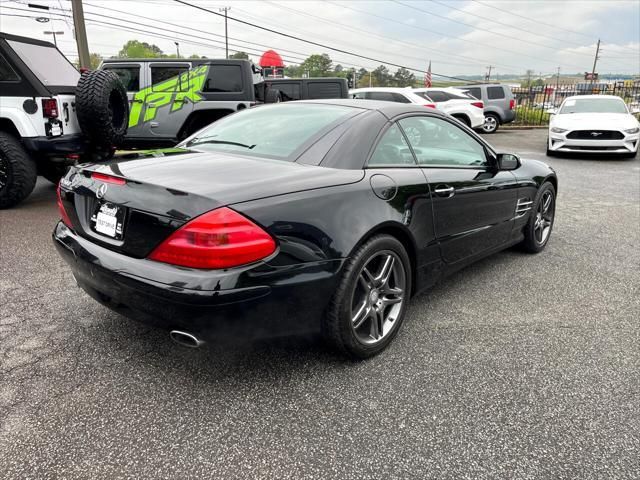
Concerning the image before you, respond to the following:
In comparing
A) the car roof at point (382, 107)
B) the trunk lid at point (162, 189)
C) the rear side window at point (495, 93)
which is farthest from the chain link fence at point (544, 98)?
the trunk lid at point (162, 189)

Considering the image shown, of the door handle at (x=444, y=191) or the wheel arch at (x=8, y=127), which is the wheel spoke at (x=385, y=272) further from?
the wheel arch at (x=8, y=127)

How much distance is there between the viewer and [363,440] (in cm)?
203

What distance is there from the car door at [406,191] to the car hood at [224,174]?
6.5 inches

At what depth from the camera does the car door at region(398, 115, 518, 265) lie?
307 cm

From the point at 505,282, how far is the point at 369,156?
6.01ft

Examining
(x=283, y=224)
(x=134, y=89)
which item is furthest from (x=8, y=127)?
(x=283, y=224)

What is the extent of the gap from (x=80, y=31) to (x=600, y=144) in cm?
1374

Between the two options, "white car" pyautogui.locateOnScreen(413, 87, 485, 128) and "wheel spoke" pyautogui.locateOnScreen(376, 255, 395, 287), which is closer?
"wheel spoke" pyautogui.locateOnScreen(376, 255, 395, 287)

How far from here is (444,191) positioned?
305cm

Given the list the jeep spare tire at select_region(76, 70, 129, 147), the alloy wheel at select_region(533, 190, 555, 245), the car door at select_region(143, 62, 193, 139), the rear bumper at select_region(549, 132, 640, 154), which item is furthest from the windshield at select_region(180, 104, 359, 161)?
the rear bumper at select_region(549, 132, 640, 154)

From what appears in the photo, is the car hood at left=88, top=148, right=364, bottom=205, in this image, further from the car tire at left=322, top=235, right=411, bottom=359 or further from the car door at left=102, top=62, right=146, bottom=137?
the car door at left=102, top=62, right=146, bottom=137

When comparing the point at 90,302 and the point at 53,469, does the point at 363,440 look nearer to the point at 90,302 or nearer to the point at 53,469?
the point at 53,469

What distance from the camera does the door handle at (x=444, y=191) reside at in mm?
2994

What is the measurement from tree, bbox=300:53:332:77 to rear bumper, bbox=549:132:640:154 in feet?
307
